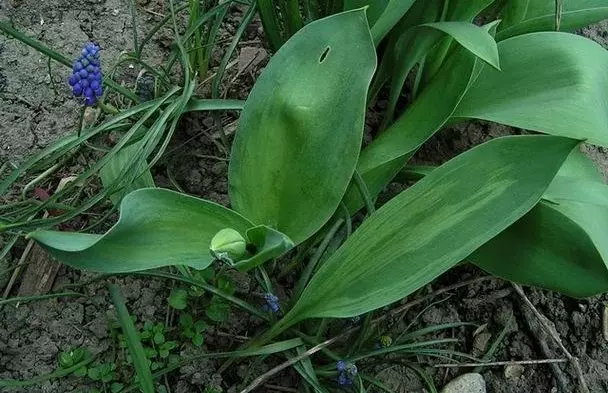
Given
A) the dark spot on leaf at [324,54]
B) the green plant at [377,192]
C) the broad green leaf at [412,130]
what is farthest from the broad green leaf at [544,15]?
the dark spot on leaf at [324,54]

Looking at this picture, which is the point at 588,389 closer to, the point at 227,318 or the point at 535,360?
the point at 535,360

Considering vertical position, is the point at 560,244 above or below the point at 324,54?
below

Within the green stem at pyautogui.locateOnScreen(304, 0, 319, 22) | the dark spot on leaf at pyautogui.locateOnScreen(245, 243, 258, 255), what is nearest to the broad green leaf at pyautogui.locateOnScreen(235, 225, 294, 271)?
the dark spot on leaf at pyautogui.locateOnScreen(245, 243, 258, 255)

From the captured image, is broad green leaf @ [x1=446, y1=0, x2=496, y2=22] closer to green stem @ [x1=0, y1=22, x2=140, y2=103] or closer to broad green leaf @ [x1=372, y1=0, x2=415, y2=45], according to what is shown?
broad green leaf @ [x1=372, y1=0, x2=415, y2=45]

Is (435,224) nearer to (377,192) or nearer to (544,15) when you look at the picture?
(377,192)

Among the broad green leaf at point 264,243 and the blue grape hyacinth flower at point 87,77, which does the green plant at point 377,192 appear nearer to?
the broad green leaf at point 264,243

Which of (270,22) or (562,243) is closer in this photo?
(562,243)

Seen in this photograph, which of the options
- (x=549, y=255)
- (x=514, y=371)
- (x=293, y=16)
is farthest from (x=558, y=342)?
(x=293, y=16)

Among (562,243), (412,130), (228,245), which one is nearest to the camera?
(228,245)
